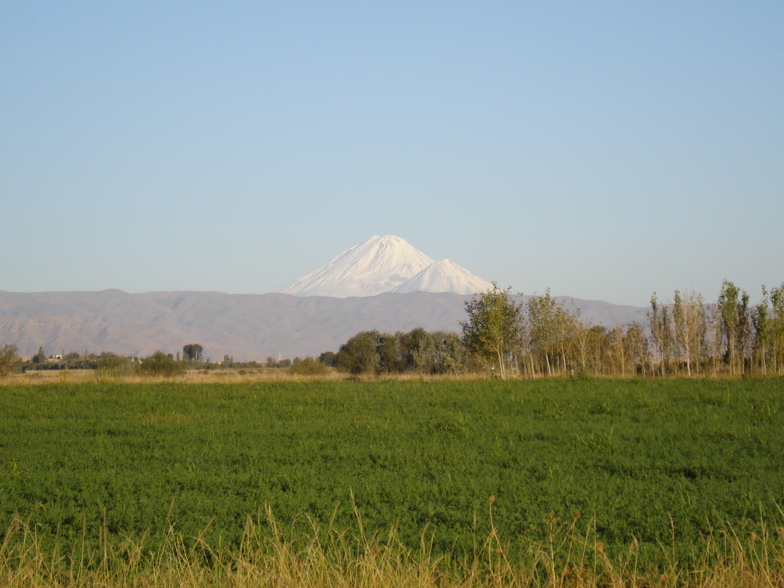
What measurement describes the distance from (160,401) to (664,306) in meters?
34.2

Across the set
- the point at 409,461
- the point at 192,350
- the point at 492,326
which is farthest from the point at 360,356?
the point at 192,350

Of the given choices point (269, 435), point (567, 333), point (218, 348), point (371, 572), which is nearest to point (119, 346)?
point (218, 348)

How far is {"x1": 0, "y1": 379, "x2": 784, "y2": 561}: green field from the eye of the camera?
9.13 metres

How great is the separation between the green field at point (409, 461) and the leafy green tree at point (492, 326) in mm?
10940

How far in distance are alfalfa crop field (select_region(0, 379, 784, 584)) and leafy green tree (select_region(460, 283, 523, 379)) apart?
446 inches

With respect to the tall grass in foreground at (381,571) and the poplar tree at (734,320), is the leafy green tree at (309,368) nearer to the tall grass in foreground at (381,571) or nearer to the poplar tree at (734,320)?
the poplar tree at (734,320)

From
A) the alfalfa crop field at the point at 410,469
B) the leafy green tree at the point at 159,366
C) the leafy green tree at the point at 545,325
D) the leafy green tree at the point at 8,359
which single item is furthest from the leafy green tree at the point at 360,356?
the alfalfa crop field at the point at 410,469

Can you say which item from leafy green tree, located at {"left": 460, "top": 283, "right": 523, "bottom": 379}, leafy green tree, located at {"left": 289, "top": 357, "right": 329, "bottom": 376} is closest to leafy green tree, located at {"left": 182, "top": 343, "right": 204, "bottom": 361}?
leafy green tree, located at {"left": 289, "top": 357, "right": 329, "bottom": 376}

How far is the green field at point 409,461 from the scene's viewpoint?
913 centimetres

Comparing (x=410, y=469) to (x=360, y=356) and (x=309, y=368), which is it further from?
(x=360, y=356)

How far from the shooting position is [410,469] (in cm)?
1253

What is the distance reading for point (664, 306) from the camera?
1780 inches

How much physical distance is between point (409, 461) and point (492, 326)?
23.1 meters

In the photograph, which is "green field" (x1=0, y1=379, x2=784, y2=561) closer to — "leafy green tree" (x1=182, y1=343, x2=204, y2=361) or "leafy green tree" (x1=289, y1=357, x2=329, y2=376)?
"leafy green tree" (x1=289, y1=357, x2=329, y2=376)
